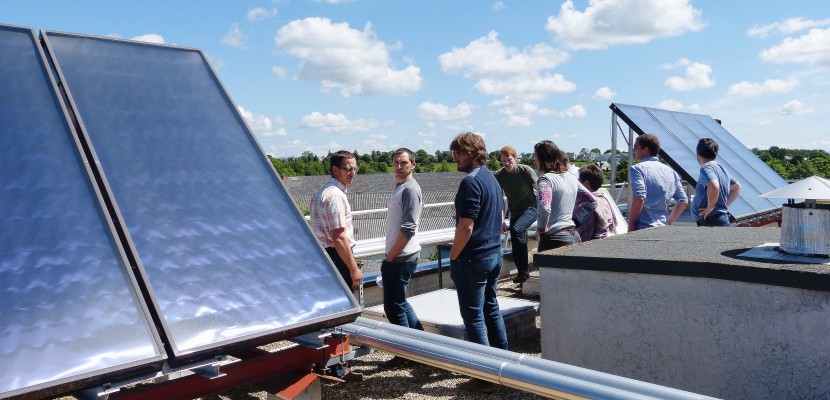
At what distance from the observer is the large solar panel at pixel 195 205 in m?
2.18

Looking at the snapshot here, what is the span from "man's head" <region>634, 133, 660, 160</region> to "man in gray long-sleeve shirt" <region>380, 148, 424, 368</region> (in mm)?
2387

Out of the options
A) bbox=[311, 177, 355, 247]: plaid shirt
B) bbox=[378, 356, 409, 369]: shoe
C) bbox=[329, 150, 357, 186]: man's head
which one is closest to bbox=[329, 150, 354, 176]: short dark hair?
bbox=[329, 150, 357, 186]: man's head

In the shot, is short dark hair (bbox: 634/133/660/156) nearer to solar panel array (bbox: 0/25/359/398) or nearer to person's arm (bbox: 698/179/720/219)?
person's arm (bbox: 698/179/720/219)

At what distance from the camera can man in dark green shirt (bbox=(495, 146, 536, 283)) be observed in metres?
7.14

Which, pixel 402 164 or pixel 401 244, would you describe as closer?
pixel 401 244

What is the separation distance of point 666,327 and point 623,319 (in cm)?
26

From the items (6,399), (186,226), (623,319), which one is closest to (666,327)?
(623,319)

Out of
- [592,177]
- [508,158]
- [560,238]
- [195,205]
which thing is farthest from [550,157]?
[195,205]

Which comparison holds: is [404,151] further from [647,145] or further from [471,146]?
[647,145]

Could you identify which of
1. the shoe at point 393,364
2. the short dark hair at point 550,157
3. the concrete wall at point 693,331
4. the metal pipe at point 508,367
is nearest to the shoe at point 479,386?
the concrete wall at point 693,331

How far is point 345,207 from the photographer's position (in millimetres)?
4785

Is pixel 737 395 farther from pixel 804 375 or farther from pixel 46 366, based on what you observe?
pixel 46 366

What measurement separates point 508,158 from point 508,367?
482 centimetres

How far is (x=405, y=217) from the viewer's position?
4602 millimetres
